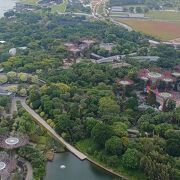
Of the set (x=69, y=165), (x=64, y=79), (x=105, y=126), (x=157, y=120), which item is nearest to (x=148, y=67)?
(x=64, y=79)

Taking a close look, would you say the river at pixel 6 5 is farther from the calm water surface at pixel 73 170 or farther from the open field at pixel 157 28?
the calm water surface at pixel 73 170

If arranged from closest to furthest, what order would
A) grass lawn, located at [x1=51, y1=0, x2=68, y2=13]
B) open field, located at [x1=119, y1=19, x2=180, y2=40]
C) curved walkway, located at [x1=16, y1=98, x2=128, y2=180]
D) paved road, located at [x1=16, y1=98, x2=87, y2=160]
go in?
curved walkway, located at [x1=16, y1=98, x2=128, y2=180] → paved road, located at [x1=16, y1=98, x2=87, y2=160] → open field, located at [x1=119, y1=19, x2=180, y2=40] → grass lawn, located at [x1=51, y1=0, x2=68, y2=13]

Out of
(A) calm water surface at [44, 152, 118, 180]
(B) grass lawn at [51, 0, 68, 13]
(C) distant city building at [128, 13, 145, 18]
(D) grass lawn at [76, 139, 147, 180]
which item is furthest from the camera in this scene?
(B) grass lawn at [51, 0, 68, 13]

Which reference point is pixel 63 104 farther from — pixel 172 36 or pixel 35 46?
pixel 172 36

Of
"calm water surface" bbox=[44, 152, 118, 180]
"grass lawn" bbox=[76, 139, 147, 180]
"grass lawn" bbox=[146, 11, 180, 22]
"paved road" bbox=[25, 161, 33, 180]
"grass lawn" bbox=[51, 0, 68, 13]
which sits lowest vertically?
"calm water surface" bbox=[44, 152, 118, 180]

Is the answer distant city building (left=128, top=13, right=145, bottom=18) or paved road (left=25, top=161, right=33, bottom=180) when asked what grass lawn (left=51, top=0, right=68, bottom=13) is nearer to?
distant city building (left=128, top=13, right=145, bottom=18)

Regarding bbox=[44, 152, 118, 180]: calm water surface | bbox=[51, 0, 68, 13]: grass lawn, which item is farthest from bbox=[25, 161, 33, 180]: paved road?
bbox=[51, 0, 68, 13]: grass lawn

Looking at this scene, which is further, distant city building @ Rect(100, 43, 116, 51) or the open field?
the open field
